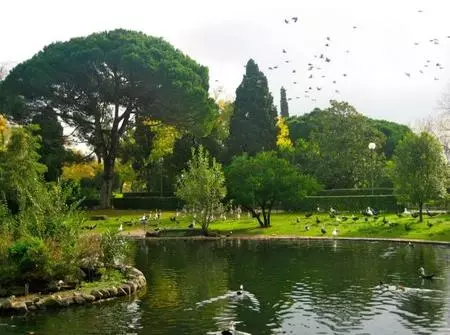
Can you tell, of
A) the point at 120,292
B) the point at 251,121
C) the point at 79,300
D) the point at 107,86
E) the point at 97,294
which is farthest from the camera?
the point at 251,121

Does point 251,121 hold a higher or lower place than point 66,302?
higher

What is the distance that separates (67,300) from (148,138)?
62.2 m

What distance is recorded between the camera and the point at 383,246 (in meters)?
40.0

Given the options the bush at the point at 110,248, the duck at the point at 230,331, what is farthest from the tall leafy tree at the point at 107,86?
the duck at the point at 230,331

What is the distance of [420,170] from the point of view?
49531mm

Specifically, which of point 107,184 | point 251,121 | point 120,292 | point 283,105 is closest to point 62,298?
point 120,292

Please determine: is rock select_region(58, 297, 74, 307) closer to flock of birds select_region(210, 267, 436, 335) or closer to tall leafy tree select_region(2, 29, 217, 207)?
flock of birds select_region(210, 267, 436, 335)

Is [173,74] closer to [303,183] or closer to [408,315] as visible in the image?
[303,183]

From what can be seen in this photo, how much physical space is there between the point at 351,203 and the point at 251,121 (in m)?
21.4

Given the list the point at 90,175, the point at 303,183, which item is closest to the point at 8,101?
the point at 90,175

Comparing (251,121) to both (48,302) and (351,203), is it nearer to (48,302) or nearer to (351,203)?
(351,203)

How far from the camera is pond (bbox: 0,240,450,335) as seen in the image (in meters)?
18.2

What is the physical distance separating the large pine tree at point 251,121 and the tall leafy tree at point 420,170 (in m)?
28.3

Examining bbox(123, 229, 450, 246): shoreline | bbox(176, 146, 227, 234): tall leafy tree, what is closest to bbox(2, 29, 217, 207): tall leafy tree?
bbox(176, 146, 227, 234): tall leafy tree
